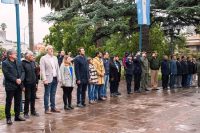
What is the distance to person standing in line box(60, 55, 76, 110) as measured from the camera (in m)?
11.7

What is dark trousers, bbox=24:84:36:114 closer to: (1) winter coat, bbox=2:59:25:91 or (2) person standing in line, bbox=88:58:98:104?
(1) winter coat, bbox=2:59:25:91

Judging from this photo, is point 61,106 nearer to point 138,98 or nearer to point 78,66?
point 78,66

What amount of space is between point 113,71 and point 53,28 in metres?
19.7

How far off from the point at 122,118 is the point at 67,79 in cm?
213

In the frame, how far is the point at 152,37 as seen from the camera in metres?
26.3

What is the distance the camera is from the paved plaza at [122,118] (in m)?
9.16

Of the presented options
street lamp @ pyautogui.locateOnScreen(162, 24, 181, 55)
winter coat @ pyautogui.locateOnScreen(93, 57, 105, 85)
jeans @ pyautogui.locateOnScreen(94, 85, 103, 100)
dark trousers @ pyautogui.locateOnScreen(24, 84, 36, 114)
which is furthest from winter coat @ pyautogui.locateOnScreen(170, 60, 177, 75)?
dark trousers @ pyautogui.locateOnScreen(24, 84, 36, 114)

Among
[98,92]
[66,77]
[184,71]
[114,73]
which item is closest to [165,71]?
[184,71]

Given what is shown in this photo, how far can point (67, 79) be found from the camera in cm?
1172

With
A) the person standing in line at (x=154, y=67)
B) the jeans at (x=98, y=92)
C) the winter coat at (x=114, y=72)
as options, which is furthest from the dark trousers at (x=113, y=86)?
the person standing in line at (x=154, y=67)

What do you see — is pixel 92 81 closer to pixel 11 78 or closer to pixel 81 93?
pixel 81 93

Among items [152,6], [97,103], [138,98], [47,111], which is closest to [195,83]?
[152,6]

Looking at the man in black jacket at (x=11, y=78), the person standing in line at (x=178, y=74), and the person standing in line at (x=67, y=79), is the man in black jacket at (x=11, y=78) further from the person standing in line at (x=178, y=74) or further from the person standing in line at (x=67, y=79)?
the person standing in line at (x=178, y=74)

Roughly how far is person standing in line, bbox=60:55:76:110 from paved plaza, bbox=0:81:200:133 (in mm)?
371
